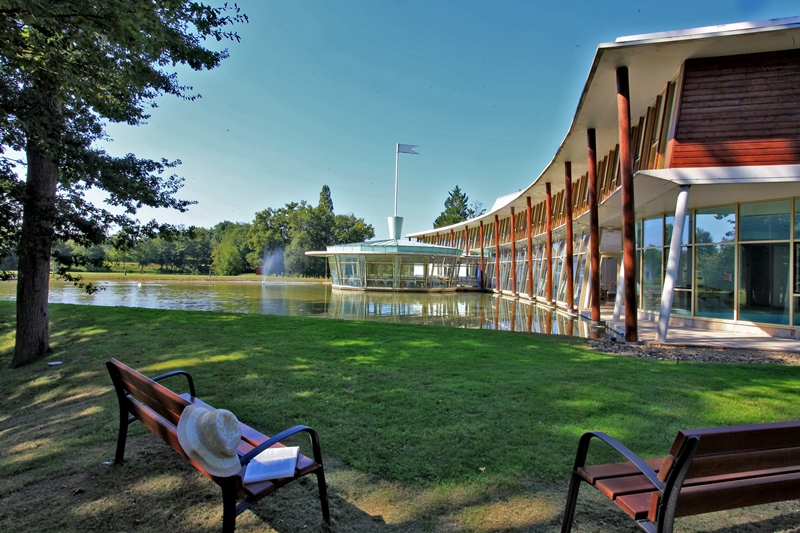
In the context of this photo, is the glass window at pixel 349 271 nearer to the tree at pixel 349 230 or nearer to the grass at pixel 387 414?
the grass at pixel 387 414

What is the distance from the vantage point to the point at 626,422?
432 centimetres

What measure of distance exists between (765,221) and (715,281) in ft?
6.61

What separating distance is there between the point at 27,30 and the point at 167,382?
480 centimetres

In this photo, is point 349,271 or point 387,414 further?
point 349,271

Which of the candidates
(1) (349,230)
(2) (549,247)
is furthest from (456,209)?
(2) (549,247)

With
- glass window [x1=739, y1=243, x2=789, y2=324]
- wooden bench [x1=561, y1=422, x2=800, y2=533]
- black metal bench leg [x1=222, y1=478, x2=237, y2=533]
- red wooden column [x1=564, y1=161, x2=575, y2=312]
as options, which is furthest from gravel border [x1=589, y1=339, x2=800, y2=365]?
red wooden column [x1=564, y1=161, x2=575, y2=312]

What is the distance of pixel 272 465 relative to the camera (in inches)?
107

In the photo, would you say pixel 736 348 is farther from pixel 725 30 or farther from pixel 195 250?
pixel 195 250

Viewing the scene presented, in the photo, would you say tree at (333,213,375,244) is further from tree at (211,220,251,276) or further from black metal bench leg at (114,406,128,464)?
black metal bench leg at (114,406,128,464)

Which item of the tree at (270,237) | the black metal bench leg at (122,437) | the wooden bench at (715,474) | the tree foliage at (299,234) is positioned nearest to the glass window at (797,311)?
the wooden bench at (715,474)

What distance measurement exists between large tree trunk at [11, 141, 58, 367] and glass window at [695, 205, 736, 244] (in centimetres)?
1567

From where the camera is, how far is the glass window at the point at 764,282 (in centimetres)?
1145

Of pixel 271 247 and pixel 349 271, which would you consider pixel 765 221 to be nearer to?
pixel 349 271

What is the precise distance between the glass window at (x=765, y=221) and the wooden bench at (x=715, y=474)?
39.3ft
